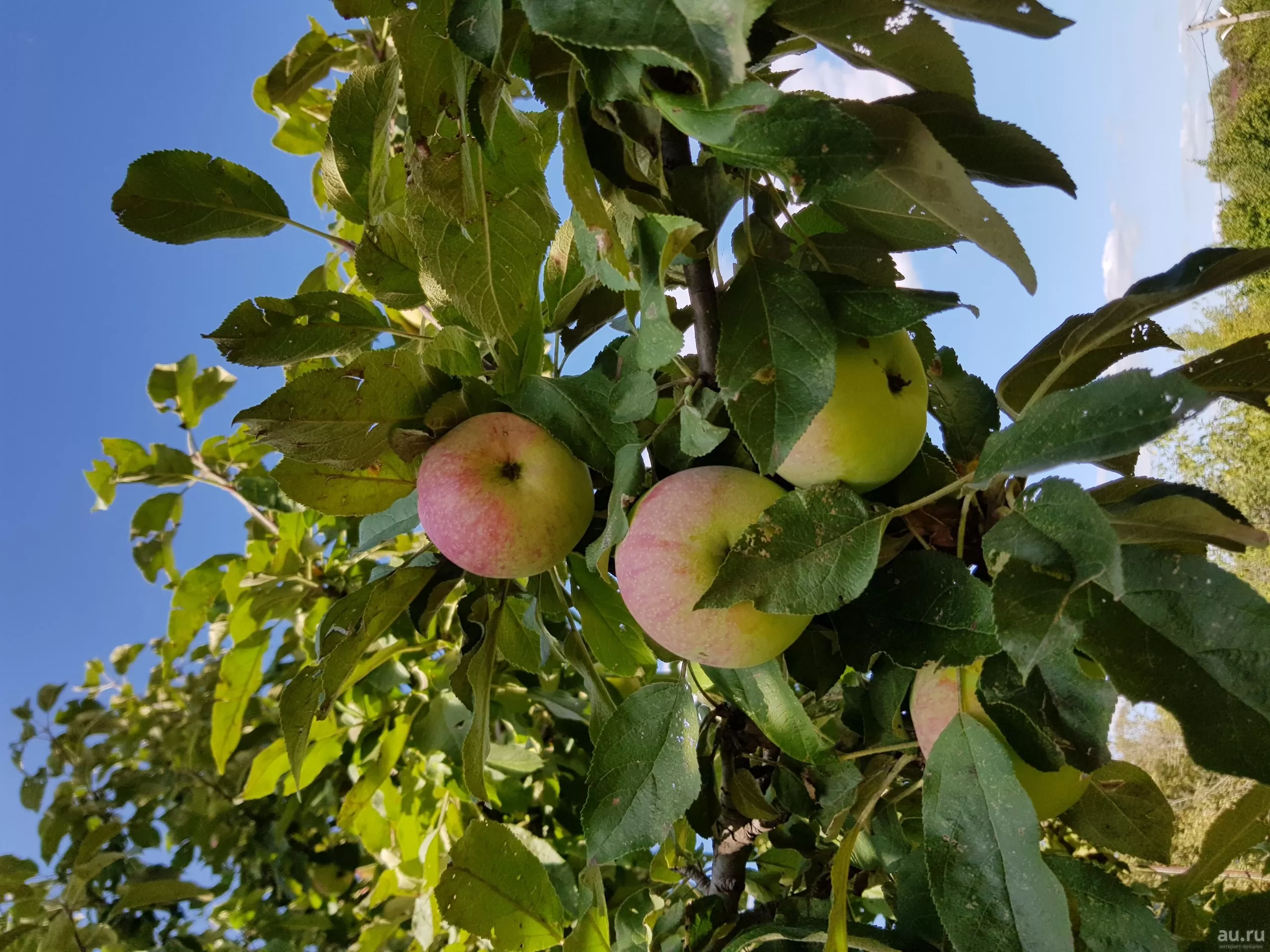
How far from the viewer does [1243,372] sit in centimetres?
39

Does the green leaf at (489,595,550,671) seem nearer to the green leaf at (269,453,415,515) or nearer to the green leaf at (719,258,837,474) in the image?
the green leaf at (269,453,415,515)

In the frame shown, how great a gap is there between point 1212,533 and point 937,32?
0.25 m

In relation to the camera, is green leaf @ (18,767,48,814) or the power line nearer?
green leaf @ (18,767,48,814)

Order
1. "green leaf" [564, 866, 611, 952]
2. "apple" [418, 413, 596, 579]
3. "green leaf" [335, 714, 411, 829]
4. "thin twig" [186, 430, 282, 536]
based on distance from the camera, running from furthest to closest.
→ "thin twig" [186, 430, 282, 536], "green leaf" [335, 714, 411, 829], "green leaf" [564, 866, 611, 952], "apple" [418, 413, 596, 579]

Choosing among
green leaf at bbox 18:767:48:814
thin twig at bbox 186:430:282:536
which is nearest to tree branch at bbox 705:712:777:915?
thin twig at bbox 186:430:282:536

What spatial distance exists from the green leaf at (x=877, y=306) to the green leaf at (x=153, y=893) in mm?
1018

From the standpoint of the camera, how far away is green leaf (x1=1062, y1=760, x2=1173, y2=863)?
48cm

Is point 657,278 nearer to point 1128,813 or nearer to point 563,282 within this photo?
point 563,282

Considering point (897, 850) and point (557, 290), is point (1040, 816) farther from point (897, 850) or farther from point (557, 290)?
point (557, 290)

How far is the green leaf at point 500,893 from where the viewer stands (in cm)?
57

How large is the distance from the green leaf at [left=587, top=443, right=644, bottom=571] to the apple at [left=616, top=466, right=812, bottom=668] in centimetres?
2

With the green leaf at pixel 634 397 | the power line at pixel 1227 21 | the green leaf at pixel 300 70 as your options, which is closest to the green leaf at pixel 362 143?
the green leaf at pixel 634 397

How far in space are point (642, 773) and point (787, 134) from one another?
1.17 feet

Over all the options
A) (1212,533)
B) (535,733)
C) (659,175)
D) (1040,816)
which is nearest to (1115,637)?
(1212,533)
